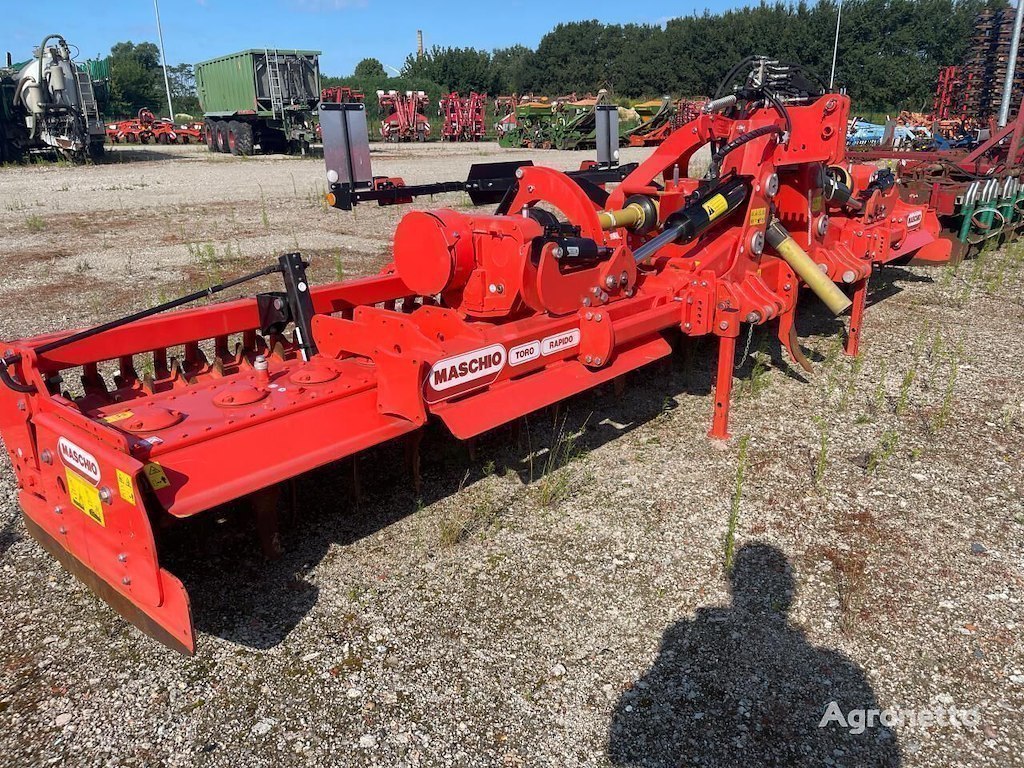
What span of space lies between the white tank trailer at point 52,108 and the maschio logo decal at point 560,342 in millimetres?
21294

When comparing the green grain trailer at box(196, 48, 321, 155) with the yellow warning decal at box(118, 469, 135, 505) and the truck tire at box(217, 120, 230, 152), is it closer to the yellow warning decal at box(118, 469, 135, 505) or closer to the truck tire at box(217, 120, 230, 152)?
the truck tire at box(217, 120, 230, 152)

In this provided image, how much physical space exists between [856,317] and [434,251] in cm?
355

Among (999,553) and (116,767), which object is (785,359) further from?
(116,767)

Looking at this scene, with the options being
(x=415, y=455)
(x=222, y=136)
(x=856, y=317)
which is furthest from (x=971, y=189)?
(x=222, y=136)

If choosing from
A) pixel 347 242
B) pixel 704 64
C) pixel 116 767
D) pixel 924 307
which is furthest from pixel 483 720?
pixel 704 64

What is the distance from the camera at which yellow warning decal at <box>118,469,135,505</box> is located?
232cm

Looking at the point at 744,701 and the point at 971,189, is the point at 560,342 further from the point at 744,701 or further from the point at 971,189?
the point at 971,189

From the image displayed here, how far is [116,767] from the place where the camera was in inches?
87.4

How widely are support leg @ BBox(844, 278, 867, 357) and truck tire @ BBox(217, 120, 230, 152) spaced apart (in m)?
25.8

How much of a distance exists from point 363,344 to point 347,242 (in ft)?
23.5

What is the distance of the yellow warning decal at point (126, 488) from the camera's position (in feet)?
7.63

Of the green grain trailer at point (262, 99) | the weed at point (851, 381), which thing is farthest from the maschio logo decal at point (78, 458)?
the green grain trailer at point (262, 99)

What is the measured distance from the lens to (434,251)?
332 centimetres

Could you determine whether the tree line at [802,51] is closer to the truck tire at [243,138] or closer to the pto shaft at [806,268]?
the truck tire at [243,138]
